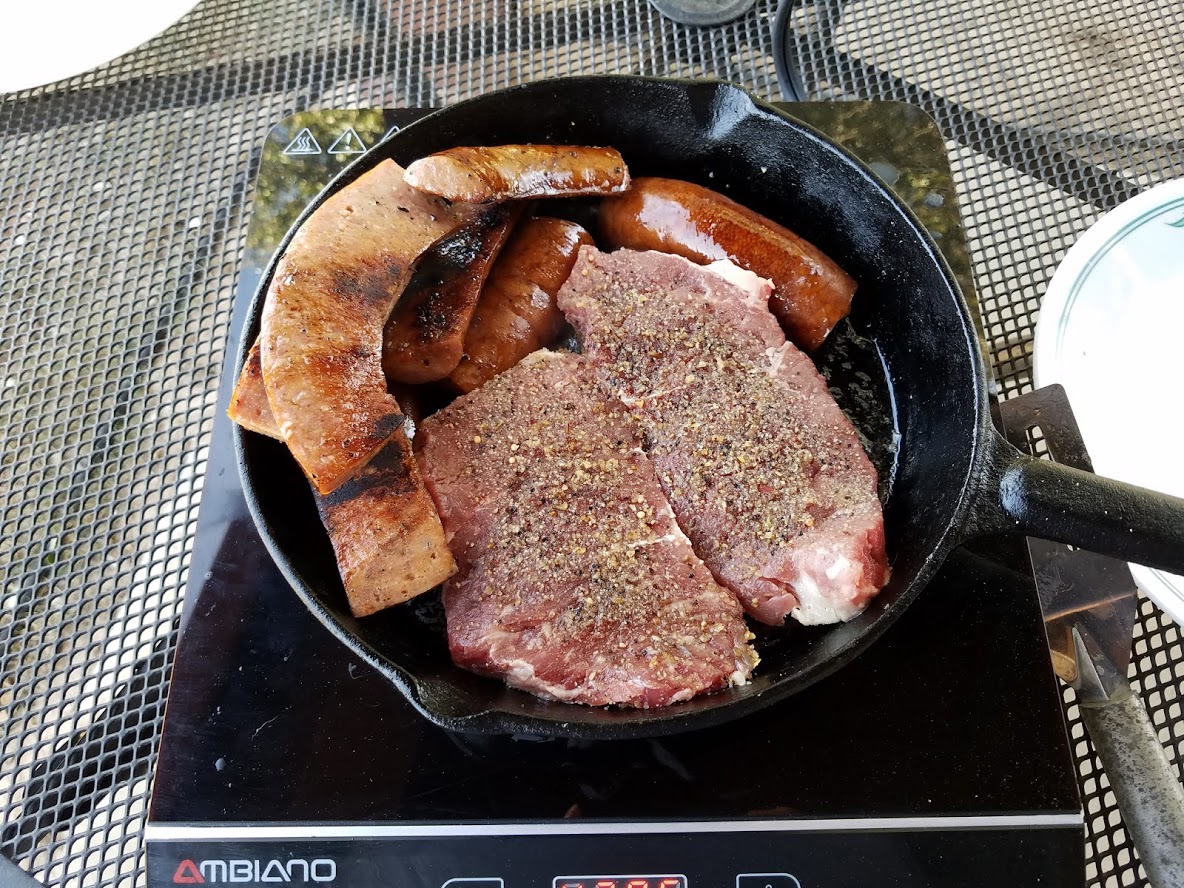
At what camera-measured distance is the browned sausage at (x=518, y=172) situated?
159cm

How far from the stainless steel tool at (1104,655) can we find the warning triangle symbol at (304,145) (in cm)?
179

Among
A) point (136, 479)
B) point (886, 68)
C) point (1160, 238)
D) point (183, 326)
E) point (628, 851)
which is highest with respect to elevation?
point (886, 68)

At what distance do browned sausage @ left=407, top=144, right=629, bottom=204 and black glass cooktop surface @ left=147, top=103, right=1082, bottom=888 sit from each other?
0.89 meters

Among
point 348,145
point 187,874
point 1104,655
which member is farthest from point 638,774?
point 348,145

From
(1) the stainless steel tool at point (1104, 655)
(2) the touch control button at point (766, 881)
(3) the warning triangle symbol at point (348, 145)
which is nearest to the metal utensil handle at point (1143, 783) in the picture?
(1) the stainless steel tool at point (1104, 655)

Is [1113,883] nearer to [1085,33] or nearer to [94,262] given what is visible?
[1085,33]

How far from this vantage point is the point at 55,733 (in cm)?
174

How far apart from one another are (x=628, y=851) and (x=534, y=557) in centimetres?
57

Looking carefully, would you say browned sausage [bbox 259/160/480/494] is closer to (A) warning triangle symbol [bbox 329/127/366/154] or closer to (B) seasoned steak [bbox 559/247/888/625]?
(B) seasoned steak [bbox 559/247/888/625]

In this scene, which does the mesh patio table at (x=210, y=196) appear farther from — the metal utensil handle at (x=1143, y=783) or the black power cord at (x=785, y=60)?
the metal utensil handle at (x=1143, y=783)

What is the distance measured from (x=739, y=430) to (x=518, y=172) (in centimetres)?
69

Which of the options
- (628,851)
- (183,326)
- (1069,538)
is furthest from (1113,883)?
(183,326)

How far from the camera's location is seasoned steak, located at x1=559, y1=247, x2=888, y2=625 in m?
1.57

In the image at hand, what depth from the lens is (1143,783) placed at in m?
1.56
